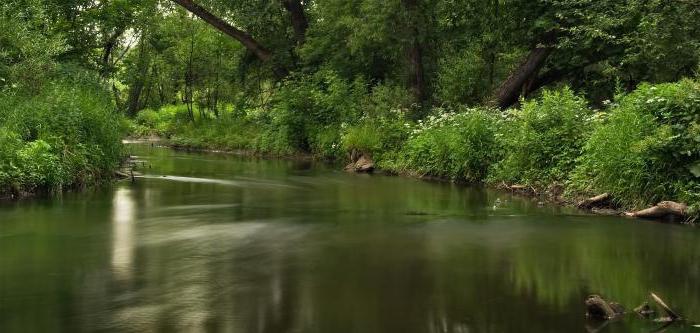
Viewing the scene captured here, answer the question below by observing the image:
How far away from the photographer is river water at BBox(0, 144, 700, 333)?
722cm

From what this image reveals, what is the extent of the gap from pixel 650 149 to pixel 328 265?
23.7ft

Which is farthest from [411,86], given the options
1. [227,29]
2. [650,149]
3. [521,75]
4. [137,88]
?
[137,88]

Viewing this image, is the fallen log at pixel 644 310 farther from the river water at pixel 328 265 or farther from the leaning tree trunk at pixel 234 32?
the leaning tree trunk at pixel 234 32

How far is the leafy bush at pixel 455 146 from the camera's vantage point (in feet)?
A: 64.6

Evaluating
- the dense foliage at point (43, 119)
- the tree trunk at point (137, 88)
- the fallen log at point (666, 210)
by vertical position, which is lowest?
the fallen log at point (666, 210)

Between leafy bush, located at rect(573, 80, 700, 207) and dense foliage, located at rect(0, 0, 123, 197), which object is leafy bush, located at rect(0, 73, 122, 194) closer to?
dense foliage, located at rect(0, 0, 123, 197)

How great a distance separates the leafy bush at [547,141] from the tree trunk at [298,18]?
17439 millimetres

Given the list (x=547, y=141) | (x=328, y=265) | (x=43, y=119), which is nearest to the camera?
(x=328, y=265)

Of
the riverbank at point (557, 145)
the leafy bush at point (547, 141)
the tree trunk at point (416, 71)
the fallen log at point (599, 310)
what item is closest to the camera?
the fallen log at point (599, 310)

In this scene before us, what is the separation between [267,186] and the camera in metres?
20.1

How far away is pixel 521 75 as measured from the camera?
25.1 m

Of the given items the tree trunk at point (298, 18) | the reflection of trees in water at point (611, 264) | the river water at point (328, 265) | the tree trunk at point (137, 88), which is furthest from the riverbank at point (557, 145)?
the tree trunk at point (137, 88)

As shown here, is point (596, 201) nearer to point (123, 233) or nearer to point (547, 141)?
point (547, 141)

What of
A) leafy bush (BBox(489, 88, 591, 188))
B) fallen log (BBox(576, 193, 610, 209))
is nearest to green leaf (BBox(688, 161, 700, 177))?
fallen log (BBox(576, 193, 610, 209))
